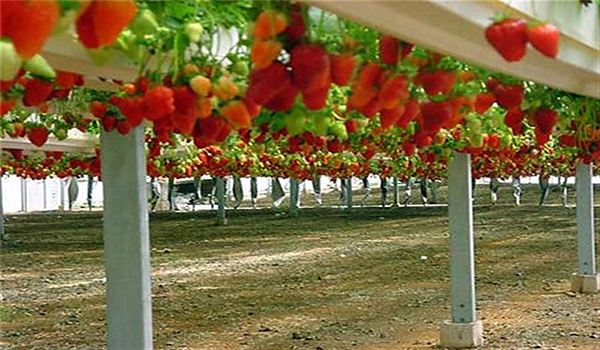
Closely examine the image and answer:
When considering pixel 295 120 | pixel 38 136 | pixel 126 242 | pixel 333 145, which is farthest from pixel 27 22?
pixel 333 145

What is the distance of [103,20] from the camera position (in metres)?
1.21

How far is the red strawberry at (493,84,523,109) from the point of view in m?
2.77

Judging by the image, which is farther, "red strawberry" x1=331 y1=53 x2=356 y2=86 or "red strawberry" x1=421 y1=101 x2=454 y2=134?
"red strawberry" x1=421 y1=101 x2=454 y2=134

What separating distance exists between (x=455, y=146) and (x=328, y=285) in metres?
4.38

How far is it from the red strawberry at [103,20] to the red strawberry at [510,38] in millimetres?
931

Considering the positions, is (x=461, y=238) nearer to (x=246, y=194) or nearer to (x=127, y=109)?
(x=127, y=109)

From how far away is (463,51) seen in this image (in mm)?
2350

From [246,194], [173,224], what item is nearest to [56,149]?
[173,224]

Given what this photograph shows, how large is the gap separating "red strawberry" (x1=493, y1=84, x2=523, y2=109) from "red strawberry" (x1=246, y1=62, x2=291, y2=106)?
4.07 feet

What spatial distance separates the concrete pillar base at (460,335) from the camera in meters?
6.80

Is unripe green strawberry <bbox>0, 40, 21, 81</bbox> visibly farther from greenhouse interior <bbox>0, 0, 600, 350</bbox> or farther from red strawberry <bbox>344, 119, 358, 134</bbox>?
red strawberry <bbox>344, 119, 358, 134</bbox>

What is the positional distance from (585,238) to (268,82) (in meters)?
8.65

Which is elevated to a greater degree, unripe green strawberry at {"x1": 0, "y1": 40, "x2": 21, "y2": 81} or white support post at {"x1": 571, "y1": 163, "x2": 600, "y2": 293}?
unripe green strawberry at {"x1": 0, "y1": 40, "x2": 21, "y2": 81}

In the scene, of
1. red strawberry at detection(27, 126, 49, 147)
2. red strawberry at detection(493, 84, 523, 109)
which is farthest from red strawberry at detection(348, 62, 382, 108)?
red strawberry at detection(27, 126, 49, 147)
